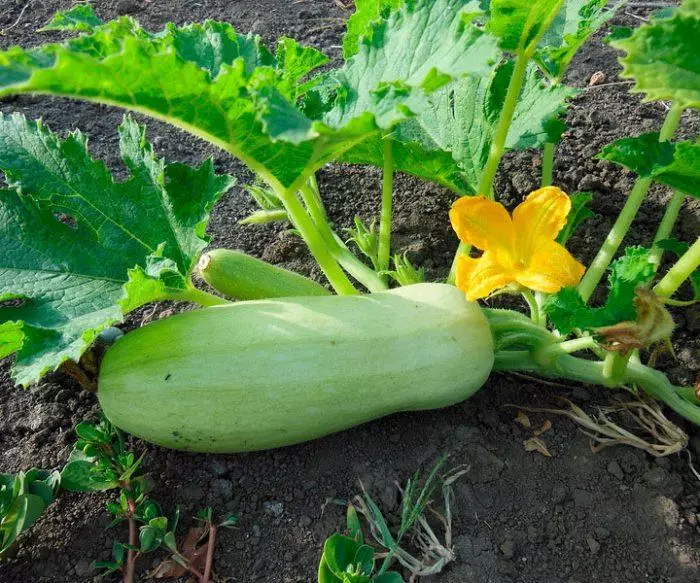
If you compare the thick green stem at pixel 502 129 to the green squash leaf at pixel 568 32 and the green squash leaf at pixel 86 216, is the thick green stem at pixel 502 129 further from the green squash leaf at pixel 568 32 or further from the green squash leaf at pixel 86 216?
the green squash leaf at pixel 86 216

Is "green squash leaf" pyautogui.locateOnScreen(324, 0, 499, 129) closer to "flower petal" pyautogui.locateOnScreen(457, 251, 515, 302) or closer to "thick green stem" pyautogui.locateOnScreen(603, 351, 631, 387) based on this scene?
"flower petal" pyautogui.locateOnScreen(457, 251, 515, 302)

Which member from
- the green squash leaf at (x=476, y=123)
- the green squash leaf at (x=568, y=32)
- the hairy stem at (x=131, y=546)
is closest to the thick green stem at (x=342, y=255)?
the green squash leaf at (x=476, y=123)

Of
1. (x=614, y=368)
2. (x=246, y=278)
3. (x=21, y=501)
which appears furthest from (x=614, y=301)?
(x=21, y=501)

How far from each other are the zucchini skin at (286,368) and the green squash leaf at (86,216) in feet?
0.46

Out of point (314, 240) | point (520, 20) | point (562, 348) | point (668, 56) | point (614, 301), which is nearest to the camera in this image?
point (668, 56)

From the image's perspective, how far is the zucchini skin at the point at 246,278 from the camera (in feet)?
5.43

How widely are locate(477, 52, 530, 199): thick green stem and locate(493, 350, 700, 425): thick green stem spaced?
0.40m

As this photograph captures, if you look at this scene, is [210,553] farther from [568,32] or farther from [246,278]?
[568,32]

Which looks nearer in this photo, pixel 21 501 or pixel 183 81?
pixel 183 81

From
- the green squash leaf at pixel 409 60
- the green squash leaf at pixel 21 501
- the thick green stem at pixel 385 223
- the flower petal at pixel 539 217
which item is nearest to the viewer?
the green squash leaf at pixel 409 60

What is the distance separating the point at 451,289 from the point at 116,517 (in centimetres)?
86

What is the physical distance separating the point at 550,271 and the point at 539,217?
5.3 inches

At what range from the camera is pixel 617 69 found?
2551 millimetres

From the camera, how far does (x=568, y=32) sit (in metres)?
1.70
